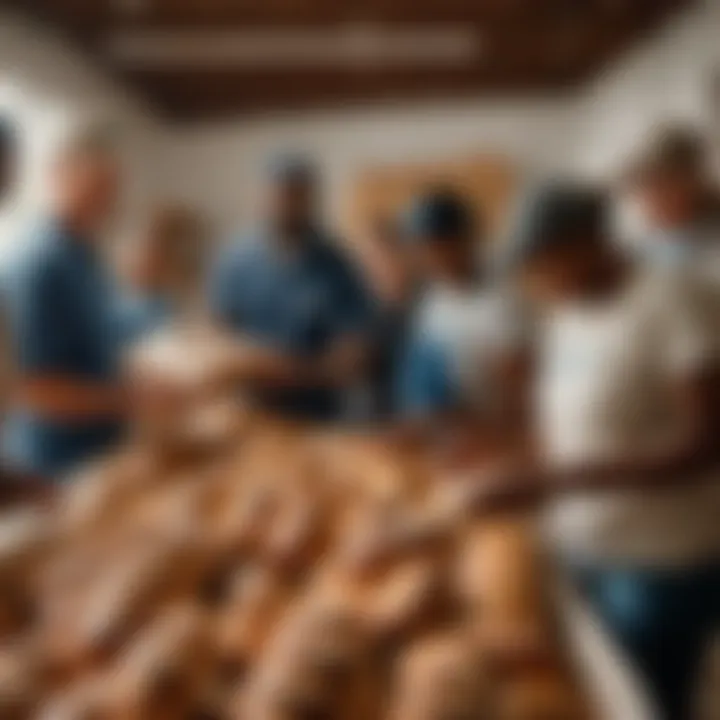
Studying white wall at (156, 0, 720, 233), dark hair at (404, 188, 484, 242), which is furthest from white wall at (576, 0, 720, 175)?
dark hair at (404, 188, 484, 242)

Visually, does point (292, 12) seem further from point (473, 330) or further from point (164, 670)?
point (164, 670)

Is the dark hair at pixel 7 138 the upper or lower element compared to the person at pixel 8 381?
upper

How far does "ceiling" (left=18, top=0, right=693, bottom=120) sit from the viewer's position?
1040mm

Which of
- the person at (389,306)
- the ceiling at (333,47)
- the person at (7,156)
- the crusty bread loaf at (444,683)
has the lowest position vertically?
the crusty bread loaf at (444,683)

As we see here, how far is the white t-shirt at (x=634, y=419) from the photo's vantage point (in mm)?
934

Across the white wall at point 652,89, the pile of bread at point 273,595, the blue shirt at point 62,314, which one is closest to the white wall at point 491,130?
the white wall at point 652,89

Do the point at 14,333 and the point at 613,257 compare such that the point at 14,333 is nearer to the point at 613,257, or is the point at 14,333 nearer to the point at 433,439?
the point at 433,439

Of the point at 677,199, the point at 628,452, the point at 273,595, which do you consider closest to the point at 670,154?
the point at 677,199

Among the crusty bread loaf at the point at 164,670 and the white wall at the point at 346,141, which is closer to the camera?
the crusty bread loaf at the point at 164,670

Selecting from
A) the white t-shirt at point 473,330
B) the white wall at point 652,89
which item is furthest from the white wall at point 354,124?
the white t-shirt at point 473,330

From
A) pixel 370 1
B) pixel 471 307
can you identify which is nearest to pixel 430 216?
pixel 471 307

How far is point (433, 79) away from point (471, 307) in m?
0.20

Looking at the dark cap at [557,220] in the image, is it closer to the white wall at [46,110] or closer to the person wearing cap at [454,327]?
the person wearing cap at [454,327]

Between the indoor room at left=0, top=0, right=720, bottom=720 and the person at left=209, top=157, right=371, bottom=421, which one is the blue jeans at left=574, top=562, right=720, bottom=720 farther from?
the person at left=209, top=157, right=371, bottom=421
